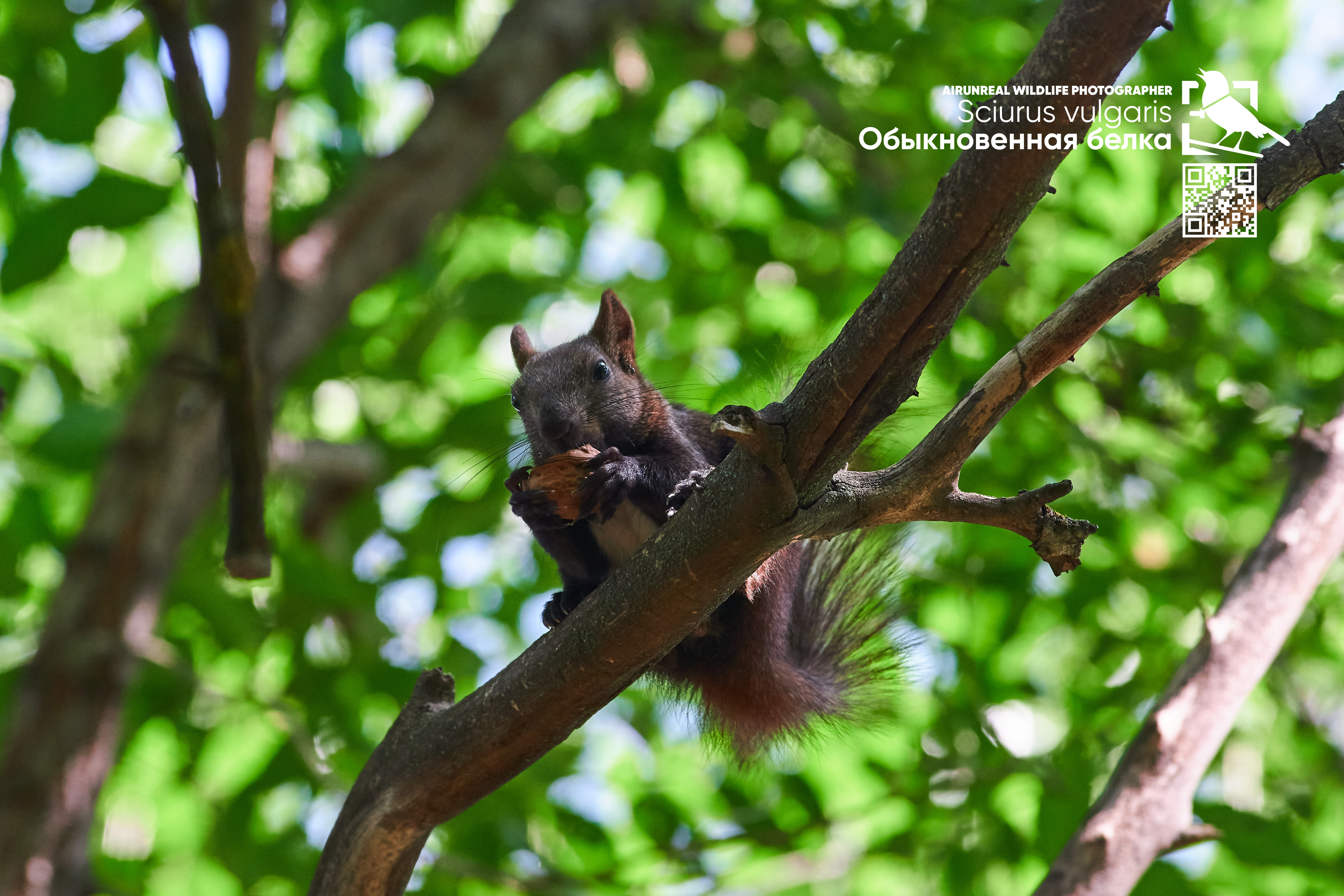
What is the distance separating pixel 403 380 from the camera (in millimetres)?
4070

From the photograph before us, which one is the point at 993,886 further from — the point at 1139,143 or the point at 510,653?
the point at 1139,143

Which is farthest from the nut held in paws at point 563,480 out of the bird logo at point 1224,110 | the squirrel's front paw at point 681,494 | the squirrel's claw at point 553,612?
the bird logo at point 1224,110

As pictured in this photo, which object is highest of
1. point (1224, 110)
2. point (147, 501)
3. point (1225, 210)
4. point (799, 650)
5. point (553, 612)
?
point (1224, 110)

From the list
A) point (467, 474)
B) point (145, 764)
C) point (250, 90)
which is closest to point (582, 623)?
point (250, 90)

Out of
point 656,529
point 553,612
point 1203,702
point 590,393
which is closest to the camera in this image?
point 656,529

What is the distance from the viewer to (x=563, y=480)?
6.82 feet

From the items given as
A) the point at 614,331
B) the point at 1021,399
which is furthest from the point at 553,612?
the point at 1021,399

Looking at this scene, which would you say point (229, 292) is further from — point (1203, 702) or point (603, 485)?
point (1203, 702)

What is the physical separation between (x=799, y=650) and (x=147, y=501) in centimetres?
203

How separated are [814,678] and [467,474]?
1.56 metres

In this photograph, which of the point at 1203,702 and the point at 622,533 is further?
the point at 622,533

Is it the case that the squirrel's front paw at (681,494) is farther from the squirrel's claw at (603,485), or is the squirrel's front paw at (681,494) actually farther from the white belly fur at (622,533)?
the white belly fur at (622,533)

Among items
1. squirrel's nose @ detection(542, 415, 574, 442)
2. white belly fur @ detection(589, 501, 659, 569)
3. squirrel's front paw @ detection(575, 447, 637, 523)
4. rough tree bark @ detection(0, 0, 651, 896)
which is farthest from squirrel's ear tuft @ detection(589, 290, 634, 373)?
rough tree bark @ detection(0, 0, 651, 896)

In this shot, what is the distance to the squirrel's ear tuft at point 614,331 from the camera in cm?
302
